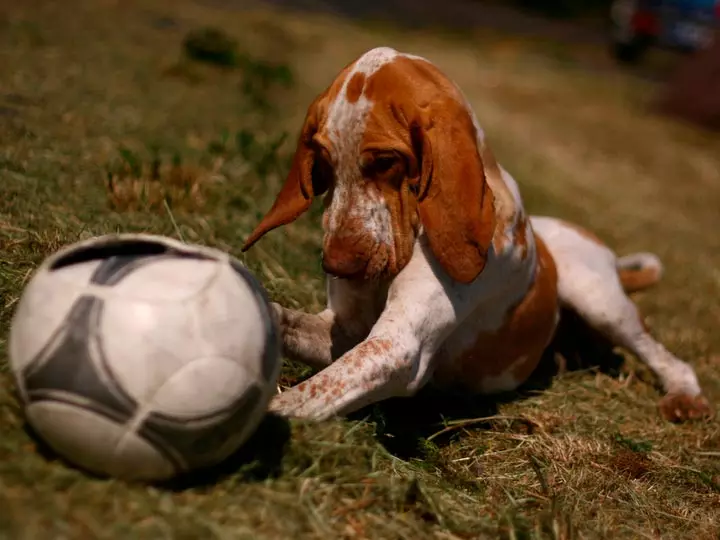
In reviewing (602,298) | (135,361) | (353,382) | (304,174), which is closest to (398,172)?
(304,174)

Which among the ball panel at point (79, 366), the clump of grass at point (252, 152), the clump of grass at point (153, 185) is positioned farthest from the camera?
the clump of grass at point (252, 152)

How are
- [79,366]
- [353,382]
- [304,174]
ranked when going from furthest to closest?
1. [304,174]
2. [353,382]
3. [79,366]

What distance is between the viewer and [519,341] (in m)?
3.45

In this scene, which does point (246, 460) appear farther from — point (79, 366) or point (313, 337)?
point (313, 337)

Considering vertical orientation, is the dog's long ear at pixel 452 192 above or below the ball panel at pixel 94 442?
above

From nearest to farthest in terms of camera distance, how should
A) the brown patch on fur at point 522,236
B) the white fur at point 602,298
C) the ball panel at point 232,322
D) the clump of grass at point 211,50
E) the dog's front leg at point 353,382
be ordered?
the ball panel at point 232,322 < the dog's front leg at point 353,382 < the brown patch on fur at point 522,236 < the white fur at point 602,298 < the clump of grass at point 211,50

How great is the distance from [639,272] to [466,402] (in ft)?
6.62

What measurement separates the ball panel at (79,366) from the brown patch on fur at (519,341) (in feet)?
5.38

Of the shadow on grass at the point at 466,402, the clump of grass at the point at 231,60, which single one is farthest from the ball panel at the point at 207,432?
the clump of grass at the point at 231,60

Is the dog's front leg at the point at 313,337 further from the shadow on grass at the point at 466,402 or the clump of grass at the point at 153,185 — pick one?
the clump of grass at the point at 153,185

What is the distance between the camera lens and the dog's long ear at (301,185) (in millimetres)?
2973

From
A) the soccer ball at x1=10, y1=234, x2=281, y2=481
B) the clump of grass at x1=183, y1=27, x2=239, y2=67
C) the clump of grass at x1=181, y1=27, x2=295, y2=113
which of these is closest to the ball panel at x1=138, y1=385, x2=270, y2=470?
the soccer ball at x1=10, y1=234, x2=281, y2=481

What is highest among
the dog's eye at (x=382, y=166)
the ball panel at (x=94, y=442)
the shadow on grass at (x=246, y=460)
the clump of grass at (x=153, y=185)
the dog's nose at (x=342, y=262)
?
the dog's eye at (x=382, y=166)

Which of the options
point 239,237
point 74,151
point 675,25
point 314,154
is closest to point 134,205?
point 239,237
